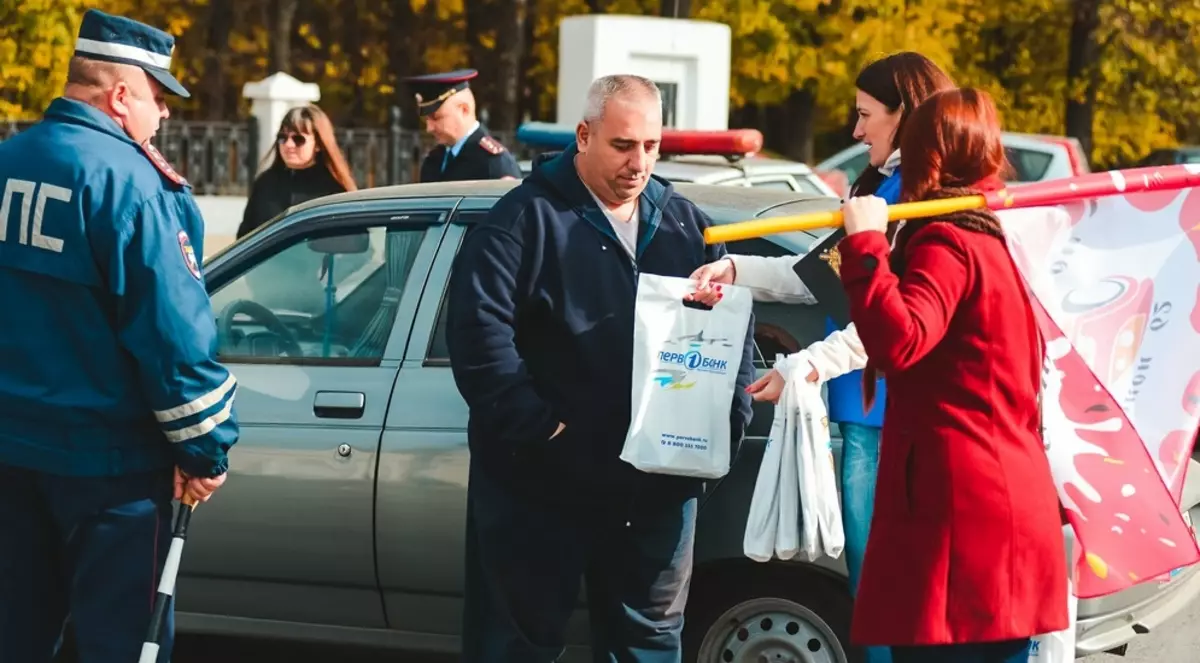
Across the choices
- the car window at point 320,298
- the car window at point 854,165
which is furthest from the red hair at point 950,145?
the car window at point 854,165

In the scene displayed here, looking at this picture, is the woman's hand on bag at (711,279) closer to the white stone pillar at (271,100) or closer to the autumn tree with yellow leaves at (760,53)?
the white stone pillar at (271,100)

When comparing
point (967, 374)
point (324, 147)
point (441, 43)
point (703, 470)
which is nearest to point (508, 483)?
point (703, 470)

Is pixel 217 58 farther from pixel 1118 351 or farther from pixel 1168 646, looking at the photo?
pixel 1118 351

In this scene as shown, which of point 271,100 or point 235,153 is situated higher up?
point 271,100

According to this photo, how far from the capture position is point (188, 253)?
13.0ft

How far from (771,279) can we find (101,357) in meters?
1.61

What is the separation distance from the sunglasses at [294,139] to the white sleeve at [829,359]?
4165mm

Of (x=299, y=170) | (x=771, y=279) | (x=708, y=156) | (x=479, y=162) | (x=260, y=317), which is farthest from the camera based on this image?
(x=708, y=156)

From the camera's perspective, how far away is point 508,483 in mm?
4367

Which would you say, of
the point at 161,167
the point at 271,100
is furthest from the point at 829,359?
the point at 271,100

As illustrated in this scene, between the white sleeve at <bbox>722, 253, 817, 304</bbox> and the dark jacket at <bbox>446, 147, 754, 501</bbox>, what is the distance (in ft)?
0.66

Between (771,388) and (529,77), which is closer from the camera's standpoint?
(771,388)

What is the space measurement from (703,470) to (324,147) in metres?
4.33

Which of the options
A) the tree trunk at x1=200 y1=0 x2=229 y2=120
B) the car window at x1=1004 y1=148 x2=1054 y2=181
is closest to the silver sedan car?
the car window at x1=1004 y1=148 x2=1054 y2=181
